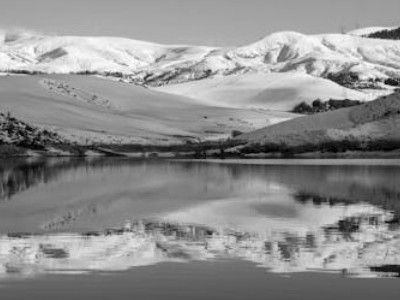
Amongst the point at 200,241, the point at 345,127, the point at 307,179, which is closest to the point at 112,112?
the point at 345,127

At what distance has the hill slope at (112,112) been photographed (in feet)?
250

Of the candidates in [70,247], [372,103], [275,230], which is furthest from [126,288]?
[372,103]

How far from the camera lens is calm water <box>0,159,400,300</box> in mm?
12141

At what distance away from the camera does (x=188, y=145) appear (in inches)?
2788

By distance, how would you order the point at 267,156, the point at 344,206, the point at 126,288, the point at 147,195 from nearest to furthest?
the point at 126,288
the point at 344,206
the point at 147,195
the point at 267,156

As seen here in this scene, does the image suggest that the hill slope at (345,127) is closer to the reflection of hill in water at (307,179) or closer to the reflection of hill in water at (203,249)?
the reflection of hill in water at (307,179)

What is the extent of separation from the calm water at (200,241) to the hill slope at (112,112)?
43693 millimetres

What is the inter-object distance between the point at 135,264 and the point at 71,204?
9.21 m

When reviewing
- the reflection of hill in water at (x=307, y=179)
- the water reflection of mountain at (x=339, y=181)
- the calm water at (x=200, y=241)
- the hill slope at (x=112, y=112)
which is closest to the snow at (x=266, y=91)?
the hill slope at (x=112, y=112)

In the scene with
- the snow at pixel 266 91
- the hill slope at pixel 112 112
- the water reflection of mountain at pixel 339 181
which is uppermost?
the snow at pixel 266 91

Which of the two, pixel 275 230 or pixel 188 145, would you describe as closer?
pixel 275 230

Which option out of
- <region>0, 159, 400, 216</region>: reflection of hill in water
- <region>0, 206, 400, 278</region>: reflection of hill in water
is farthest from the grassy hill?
<region>0, 206, 400, 278</region>: reflection of hill in water

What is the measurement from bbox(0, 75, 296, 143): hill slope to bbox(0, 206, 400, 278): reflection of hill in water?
51856mm

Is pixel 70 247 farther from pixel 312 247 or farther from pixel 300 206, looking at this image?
pixel 300 206
